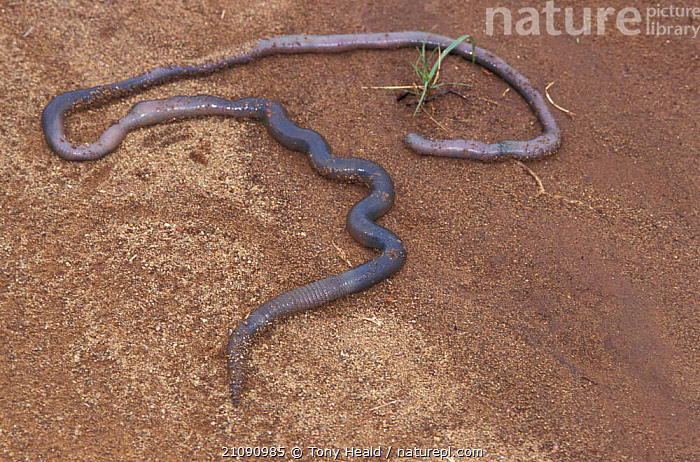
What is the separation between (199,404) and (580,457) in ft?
7.81

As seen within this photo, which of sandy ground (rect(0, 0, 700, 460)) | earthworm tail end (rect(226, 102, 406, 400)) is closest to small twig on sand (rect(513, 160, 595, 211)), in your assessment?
sandy ground (rect(0, 0, 700, 460))

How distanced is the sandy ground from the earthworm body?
119 millimetres

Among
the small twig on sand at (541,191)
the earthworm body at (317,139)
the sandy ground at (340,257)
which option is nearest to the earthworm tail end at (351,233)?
the earthworm body at (317,139)

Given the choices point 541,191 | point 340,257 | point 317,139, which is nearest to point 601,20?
point 541,191

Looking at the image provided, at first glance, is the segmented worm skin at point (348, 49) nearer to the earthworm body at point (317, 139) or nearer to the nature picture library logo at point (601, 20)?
the earthworm body at point (317, 139)

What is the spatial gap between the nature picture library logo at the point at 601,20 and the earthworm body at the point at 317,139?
2.70 feet

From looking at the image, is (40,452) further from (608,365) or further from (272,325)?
(608,365)

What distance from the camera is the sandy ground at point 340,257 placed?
151 inches

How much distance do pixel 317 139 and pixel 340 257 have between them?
48.5 inches

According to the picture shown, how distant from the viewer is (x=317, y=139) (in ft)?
17.8

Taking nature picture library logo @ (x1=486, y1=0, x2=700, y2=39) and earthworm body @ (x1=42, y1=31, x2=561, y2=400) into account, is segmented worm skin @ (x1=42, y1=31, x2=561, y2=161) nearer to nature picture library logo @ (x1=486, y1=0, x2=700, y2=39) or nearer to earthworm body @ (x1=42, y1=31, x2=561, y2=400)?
earthworm body @ (x1=42, y1=31, x2=561, y2=400)

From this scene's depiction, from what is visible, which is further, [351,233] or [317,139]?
[317,139]

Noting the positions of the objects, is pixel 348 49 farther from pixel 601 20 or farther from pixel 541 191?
pixel 601 20

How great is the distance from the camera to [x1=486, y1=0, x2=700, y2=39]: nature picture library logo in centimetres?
689
